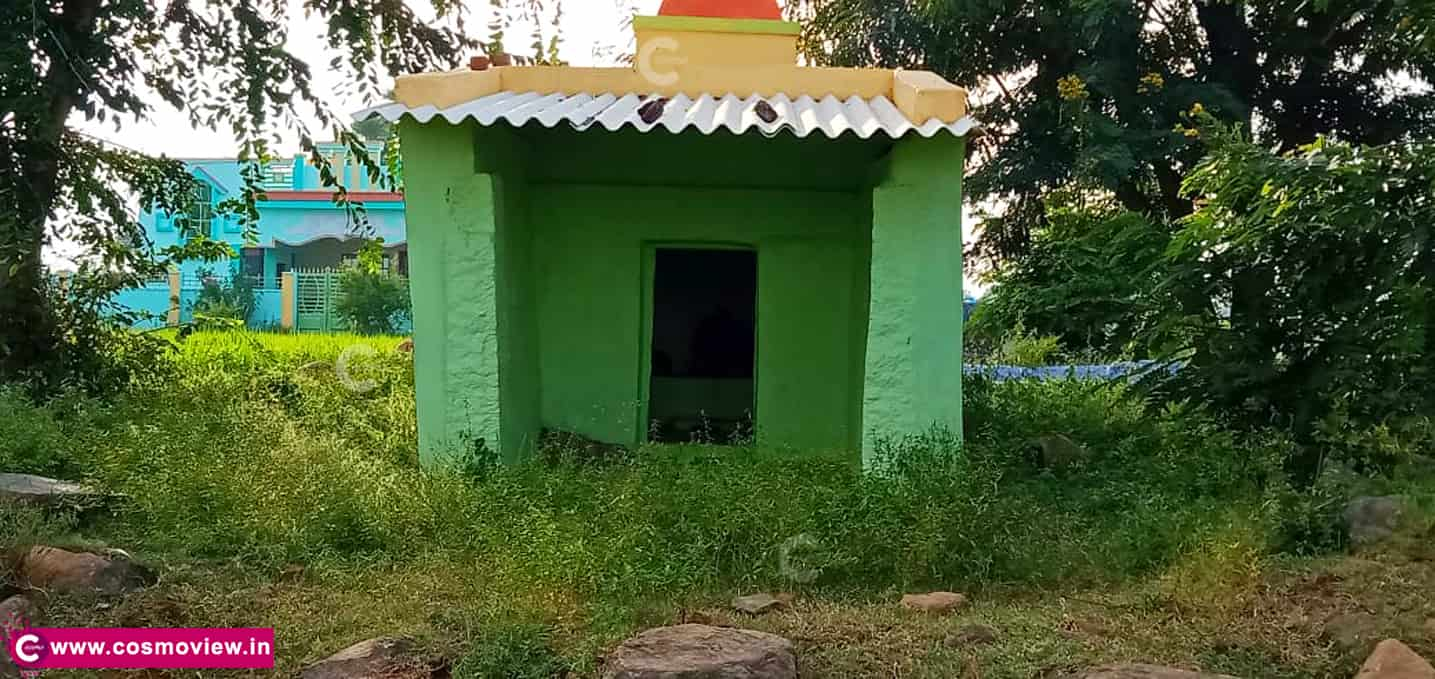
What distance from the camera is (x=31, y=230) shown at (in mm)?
6996

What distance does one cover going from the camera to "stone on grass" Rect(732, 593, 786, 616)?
4.32 meters

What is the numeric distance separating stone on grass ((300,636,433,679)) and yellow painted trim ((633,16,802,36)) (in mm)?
4642

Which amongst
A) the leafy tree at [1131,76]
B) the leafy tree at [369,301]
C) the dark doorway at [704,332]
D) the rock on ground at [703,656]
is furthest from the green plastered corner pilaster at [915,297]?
the leafy tree at [369,301]

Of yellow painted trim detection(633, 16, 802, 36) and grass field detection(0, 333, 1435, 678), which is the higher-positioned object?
yellow painted trim detection(633, 16, 802, 36)

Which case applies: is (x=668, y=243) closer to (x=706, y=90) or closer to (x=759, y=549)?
(x=706, y=90)

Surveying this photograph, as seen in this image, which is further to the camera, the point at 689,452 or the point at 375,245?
the point at 375,245

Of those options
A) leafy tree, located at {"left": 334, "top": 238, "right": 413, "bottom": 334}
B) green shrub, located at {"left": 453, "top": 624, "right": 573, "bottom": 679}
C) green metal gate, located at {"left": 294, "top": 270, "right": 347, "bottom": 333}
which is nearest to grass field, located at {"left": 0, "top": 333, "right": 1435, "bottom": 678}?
green shrub, located at {"left": 453, "top": 624, "right": 573, "bottom": 679}

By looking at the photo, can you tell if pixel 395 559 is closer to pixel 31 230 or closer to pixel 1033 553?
pixel 1033 553

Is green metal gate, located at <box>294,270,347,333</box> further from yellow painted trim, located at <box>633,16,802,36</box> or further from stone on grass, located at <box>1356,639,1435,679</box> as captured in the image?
stone on grass, located at <box>1356,639,1435,679</box>

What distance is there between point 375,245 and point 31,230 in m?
2.53

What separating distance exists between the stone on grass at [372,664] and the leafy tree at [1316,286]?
4595 millimetres

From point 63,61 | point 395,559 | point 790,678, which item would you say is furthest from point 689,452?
point 63,61

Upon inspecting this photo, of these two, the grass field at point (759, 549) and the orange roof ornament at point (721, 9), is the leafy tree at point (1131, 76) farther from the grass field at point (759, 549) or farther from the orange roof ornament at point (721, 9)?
the grass field at point (759, 549)

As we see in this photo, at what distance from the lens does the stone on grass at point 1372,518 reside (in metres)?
4.71
